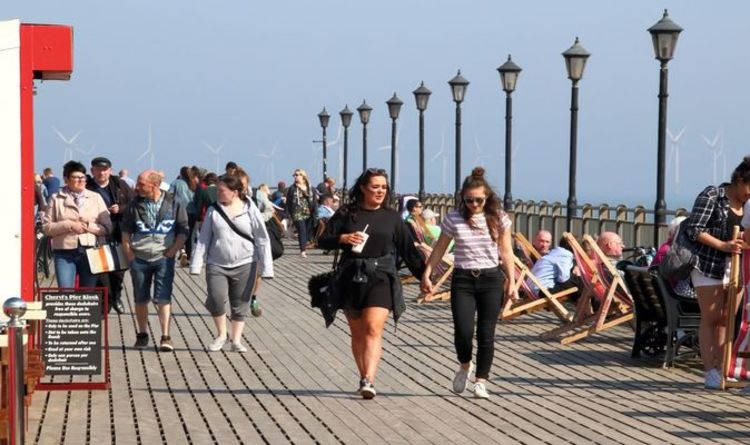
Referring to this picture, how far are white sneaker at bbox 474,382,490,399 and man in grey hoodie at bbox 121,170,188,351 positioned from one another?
413 centimetres

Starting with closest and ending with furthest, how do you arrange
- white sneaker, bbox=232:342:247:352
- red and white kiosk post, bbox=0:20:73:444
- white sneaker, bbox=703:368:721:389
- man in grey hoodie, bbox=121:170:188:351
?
1. red and white kiosk post, bbox=0:20:73:444
2. white sneaker, bbox=703:368:721:389
3. white sneaker, bbox=232:342:247:352
4. man in grey hoodie, bbox=121:170:188:351

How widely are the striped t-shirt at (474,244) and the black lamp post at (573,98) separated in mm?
17408

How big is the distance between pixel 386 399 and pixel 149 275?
430 cm

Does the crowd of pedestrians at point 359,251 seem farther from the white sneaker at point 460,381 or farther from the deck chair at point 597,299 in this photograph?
the deck chair at point 597,299

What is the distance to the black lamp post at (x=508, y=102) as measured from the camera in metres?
37.4

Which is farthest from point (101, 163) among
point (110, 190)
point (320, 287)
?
point (320, 287)

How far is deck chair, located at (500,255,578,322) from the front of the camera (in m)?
19.2

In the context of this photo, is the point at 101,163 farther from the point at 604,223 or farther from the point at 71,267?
the point at 604,223

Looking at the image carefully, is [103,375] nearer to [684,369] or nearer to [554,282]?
[684,369]

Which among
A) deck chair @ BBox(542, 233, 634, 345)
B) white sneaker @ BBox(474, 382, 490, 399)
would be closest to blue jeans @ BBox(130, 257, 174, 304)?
deck chair @ BBox(542, 233, 634, 345)

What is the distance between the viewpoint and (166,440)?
11.0 metres

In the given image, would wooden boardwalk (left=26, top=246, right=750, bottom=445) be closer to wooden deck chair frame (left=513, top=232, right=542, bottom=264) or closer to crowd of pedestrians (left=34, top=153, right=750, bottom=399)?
crowd of pedestrians (left=34, top=153, right=750, bottom=399)

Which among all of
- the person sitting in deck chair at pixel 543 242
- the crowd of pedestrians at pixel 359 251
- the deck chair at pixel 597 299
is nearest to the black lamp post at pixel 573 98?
the person sitting in deck chair at pixel 543 242

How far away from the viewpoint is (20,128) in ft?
36.6
